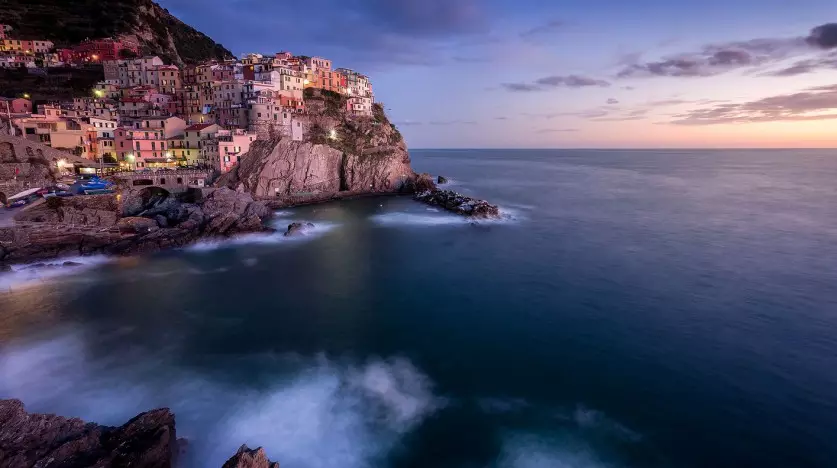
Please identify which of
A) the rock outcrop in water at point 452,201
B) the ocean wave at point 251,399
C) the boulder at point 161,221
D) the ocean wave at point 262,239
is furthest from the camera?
the rock outcrop in water at point 452,201

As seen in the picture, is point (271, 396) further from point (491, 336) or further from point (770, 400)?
point (770, 400)

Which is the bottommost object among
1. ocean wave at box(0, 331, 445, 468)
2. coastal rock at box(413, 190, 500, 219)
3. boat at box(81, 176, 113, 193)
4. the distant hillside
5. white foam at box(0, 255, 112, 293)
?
ocean wave at box(0, 331, 445, 468)

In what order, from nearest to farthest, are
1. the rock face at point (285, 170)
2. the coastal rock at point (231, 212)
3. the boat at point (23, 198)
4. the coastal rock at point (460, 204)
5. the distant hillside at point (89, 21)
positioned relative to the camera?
the boat at point (23, 198) < the coastal rock at point (231, 212) < the coastal rock at point (460, 204) < the rock face at point (285, 170) < the distant hillside at point (89, 21)

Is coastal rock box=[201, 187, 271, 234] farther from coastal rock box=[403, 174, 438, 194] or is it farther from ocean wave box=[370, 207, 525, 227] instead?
coastal rock box=[403, 174, 438, 194]

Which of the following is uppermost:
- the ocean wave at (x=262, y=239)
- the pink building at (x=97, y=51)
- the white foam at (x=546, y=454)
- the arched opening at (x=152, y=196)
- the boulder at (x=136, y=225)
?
the pink building at (x=97, y=51)

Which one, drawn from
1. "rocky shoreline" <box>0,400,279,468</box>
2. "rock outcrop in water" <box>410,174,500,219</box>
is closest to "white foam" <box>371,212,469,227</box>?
"rock outcrop in water" <box>410,174,500,219</box>

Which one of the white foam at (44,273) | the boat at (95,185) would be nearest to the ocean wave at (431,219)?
the boat at (95,185)

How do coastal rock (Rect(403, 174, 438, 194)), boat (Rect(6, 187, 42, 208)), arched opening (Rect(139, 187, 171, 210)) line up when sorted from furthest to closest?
1. coastal rock (Rect(403, 174, 438, 194))
2. arched opening (Rect(139, 187, 171, 210))
3. boat (Rect(6, 187, 42, 208))

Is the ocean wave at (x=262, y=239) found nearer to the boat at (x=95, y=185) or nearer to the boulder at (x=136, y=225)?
the boulder at (x=136, y=225)
